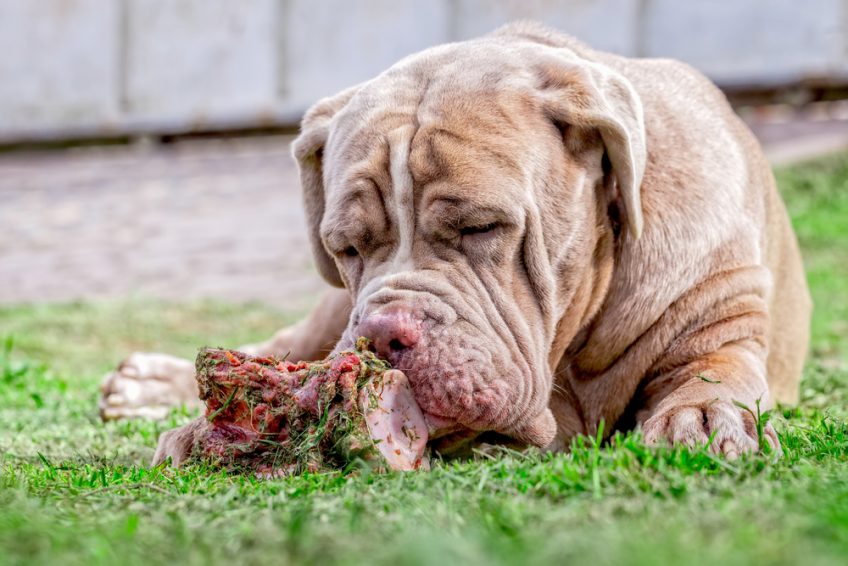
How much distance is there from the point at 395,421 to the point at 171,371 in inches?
85.2

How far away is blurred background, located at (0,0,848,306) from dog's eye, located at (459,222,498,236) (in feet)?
18.6

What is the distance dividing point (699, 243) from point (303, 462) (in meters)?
1.44

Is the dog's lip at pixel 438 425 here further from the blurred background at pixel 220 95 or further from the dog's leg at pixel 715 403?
the blurred background at pixel 220 95

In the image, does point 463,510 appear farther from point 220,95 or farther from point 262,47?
point 220,95

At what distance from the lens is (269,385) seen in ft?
9.00

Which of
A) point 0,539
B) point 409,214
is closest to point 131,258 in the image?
point 409,214

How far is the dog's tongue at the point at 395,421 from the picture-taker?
102 inches

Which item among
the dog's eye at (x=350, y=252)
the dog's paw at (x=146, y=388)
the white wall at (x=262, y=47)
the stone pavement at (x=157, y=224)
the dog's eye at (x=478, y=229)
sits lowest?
the stone pavement at (x=157, y=224)

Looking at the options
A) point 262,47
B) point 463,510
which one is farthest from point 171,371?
point 262,47

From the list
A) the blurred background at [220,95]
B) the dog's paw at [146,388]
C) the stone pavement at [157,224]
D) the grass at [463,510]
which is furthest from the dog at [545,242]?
the blurred background at [220,95]

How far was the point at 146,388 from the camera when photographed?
4.47 m

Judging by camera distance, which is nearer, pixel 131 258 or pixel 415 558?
pixel 415 558

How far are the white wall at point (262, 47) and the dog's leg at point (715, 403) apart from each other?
7898 mm

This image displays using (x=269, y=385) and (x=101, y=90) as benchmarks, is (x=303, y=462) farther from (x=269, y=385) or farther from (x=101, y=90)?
(x=101, y=90)
